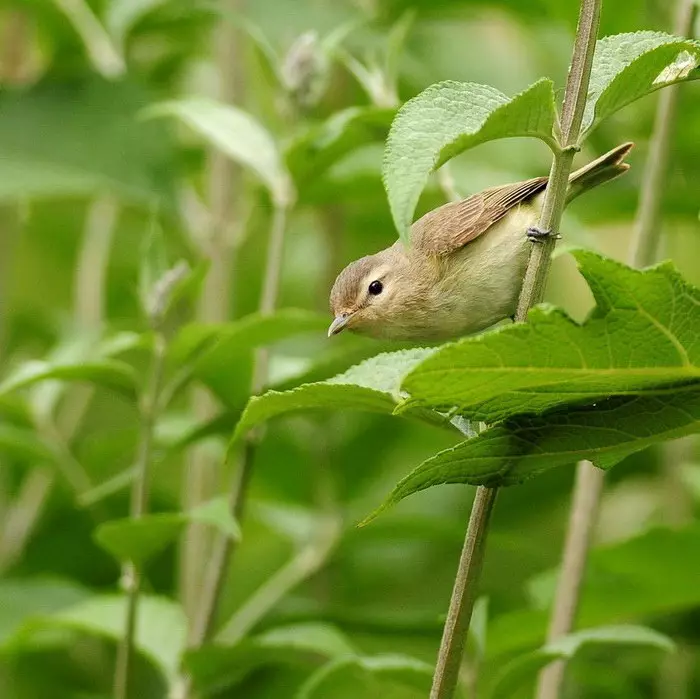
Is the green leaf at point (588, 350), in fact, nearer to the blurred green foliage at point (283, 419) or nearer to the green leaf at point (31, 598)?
the blurred green foliage at point (283, 419)

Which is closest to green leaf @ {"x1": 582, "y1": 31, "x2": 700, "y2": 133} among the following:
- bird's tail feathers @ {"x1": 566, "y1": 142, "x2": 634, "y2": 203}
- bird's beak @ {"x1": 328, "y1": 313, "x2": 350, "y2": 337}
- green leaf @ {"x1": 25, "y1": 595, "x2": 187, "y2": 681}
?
bird's tail feathers @ {"x1": 566, "y1": 142, "x2": 634, "y2": 203}

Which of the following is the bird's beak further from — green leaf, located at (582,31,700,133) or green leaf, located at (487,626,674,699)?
green leaf, located at (582,31,700,133)

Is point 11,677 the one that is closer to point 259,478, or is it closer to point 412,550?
point 259,478

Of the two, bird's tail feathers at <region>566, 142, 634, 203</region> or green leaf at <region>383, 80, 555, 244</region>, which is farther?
bird's tail feathers at <region>566, 142, 634, 203</region>

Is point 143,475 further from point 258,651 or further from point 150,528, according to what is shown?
point 258,651

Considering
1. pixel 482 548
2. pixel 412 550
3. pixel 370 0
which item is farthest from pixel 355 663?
pixel 370 0

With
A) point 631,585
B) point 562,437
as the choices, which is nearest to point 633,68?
point 562,437
